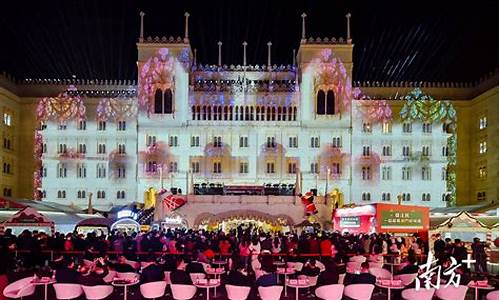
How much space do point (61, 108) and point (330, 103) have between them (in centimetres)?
2309

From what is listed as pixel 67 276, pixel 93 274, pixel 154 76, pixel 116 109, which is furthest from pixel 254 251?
pixel 116 109

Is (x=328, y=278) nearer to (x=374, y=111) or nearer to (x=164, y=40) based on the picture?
(x=374, y=111)

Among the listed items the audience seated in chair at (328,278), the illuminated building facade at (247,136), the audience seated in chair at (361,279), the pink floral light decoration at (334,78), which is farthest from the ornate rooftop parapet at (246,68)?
the audience seated in chair at (361,279)

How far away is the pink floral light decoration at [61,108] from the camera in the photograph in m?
60.5

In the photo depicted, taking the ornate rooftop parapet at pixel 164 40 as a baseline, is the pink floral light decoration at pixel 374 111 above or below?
Answer: below

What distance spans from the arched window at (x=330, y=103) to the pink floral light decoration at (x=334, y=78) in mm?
351

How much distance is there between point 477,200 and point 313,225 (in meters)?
24.9

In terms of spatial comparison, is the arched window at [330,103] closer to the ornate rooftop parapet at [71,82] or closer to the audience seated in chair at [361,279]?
the ornate rooftop parapet at [71,82]

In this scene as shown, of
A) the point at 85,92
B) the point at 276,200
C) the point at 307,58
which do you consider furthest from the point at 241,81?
the point at 276,200

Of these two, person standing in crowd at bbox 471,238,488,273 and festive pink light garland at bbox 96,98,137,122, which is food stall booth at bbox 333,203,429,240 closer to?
person standing in crowd at bbox 471,238,488,273

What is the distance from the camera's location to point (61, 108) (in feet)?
199

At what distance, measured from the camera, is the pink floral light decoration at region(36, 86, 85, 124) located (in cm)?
6050

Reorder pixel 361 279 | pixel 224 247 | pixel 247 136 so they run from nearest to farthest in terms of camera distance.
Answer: pixel 361 279, pixel 224 247, pixel 247 136

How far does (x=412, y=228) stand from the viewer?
89.2 ft
